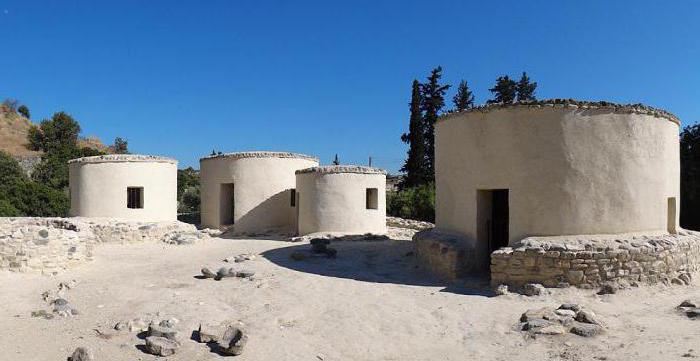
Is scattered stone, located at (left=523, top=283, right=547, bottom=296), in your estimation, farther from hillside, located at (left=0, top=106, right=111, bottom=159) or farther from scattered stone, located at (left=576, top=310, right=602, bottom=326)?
hillside, located at (left=0, top=106, right=111, bottom=159)

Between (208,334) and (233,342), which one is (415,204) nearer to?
(208,334)

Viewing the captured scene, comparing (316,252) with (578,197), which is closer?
(578,197)

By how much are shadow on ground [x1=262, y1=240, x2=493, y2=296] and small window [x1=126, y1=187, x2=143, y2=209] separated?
24.1 ft

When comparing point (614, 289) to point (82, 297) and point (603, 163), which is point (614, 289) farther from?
point (82, 297)

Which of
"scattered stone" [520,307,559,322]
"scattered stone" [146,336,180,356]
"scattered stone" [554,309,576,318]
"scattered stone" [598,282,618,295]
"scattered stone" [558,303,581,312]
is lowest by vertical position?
"scattered stone" [146,336,180,356]

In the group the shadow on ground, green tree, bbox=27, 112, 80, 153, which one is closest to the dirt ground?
the shadow on ground

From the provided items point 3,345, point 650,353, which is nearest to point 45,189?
point 3,345

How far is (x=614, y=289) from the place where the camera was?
8852mm

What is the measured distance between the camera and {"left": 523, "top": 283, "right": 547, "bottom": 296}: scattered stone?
8906 mm

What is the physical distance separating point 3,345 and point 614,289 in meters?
10.2

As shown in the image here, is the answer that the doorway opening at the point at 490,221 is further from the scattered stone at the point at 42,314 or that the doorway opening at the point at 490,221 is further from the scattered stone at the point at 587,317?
the scattered stone at the point at 42,314

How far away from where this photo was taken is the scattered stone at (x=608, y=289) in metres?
8.84

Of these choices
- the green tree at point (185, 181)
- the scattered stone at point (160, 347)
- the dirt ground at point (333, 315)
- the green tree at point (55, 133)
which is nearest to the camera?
the scattered stone at point (160, 347)

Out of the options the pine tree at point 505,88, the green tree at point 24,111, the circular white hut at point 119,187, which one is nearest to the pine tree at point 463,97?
the pine tree at point 505,88
